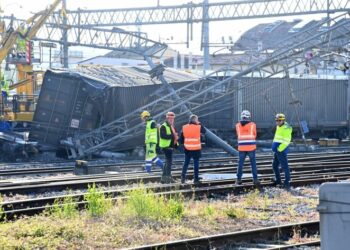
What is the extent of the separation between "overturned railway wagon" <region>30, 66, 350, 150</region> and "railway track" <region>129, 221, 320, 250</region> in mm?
18671

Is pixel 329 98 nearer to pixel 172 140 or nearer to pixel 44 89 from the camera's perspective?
pixel 44 89

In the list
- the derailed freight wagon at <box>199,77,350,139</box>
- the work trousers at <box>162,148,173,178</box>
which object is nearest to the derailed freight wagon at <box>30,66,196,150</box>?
the derailed freight wagon at <box>199,77,350,139</box>

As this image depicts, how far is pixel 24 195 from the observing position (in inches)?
574

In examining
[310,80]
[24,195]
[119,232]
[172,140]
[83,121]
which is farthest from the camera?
[310,80]

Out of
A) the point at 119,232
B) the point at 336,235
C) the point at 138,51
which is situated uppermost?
the point at 138,51

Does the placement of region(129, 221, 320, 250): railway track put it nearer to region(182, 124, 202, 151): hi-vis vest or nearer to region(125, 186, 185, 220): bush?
region(125, 186, 185, 220): bush

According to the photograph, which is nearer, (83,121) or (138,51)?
(83,121)

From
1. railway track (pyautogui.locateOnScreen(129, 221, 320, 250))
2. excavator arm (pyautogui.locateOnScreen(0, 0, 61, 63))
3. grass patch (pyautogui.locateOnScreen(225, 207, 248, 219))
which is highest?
excavator arm (pyautogui.locateOnScreen(0, 0, 61, 63))

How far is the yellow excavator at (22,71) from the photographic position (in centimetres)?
3202

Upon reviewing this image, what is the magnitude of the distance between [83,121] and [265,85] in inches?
464

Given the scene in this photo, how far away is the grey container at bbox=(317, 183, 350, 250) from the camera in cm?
474

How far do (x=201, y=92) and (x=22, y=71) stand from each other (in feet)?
52.3

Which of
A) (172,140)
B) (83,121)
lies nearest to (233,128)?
(83,121)

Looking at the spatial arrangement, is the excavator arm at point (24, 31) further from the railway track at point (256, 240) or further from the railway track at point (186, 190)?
the railway track at point (256, 240)
